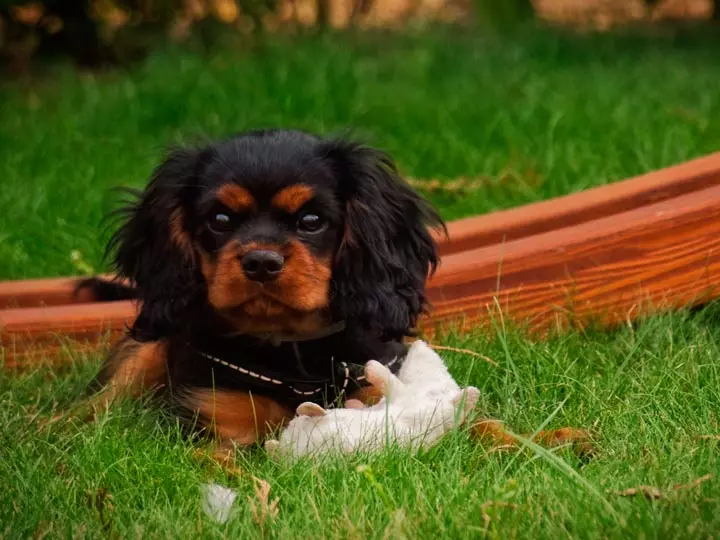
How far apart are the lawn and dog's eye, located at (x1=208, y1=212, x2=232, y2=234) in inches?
17.7

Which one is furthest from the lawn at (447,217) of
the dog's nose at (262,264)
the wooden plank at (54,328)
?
the dog's nose at (262,264)

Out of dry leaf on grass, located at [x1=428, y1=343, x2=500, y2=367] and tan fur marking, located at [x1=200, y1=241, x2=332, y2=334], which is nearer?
tan fur marking, located at [x1=200, y1=241, x2=332, y2=334]

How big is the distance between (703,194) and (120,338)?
1669mm

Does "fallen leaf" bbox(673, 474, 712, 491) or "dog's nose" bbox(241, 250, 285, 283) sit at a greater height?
"dog's nose" bbox(241, 250, 285, 283)

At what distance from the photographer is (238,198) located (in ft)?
9.33

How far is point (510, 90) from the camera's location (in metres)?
6.36

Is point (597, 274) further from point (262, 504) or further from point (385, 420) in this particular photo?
point (262, 504)

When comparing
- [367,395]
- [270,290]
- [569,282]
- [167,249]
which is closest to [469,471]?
[367,395]

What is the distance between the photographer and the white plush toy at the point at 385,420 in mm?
2695

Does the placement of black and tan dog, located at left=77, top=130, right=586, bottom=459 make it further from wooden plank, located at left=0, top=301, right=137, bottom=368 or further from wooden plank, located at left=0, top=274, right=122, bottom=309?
wooden plank, located at left=0, top=274, right=122, bottom=309

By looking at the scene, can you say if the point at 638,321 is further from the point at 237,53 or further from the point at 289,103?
the point at 237,53

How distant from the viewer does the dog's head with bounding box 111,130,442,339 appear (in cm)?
279

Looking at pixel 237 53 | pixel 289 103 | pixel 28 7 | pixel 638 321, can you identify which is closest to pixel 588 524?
pixel 638 321

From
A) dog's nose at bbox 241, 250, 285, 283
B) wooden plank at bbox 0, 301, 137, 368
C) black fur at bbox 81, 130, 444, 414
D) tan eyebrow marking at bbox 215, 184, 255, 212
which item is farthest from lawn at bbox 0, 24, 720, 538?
tan eyebrow marking at bbox 215, 184, 255, 212
